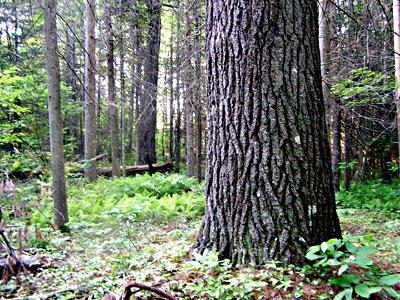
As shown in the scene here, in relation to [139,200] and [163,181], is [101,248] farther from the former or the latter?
[163,181]

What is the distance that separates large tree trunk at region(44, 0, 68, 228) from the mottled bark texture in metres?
3.15

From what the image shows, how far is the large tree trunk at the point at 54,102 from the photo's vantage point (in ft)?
15.6

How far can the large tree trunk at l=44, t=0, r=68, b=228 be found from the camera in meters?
4.74

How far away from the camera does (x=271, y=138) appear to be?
257 centimetres

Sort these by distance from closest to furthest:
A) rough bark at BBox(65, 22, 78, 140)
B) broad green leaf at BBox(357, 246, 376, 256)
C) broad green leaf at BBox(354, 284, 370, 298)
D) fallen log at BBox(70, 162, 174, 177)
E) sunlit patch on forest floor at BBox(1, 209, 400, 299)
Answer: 1. broad green leaf at BBox(354, 284, 370, 298)
2. broad green leaf at BBox(357, 246, 376, 256)
3. sunlit patch on forest floor at BBox(1, 209, 400, 299)
4. rough bark at BBox(65, 22, 78, 140)
5. fallen log at BBox(70, 162, 174, 177)

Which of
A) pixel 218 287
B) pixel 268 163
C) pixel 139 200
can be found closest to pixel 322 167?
pixel 268 163

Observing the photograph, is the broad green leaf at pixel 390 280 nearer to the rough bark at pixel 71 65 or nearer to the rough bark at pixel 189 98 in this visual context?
the rough bark at pixel 71 65

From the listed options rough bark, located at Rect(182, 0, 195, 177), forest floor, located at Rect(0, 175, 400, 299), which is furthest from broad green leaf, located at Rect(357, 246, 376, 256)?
rough bark, located at Rect(182, 0, 195, 177)

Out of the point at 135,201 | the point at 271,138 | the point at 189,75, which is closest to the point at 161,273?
the point at 271,138

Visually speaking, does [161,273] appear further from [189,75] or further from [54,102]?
[189,75]

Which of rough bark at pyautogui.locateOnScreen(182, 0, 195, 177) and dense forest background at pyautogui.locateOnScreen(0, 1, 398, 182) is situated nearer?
dense forest background at pyautogui.locateOnScreen(0, 1, 398, 182)

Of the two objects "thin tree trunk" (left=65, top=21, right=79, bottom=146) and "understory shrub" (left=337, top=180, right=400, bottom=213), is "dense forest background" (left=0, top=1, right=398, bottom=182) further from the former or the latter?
"understory shrub" (left=337, top=180, right=400, bottom=213)

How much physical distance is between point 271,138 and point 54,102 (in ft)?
12.1

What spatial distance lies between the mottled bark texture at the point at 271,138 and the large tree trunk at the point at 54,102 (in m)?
3.15
